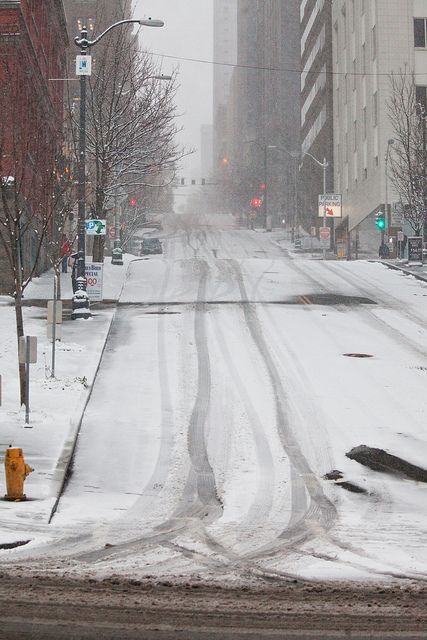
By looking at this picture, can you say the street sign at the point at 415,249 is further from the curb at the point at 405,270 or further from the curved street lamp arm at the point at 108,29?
the curved street lamp arm at the point at 108,29

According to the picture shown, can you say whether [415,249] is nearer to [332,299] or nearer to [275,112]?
[332,299]

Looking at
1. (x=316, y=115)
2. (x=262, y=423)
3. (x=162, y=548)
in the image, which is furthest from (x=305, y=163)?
(x=162, y=548)

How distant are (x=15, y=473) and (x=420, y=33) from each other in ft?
224

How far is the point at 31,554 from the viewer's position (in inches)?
387

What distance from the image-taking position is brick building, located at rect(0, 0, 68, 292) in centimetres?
2933

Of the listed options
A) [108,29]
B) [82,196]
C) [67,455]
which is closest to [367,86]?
[108,29]

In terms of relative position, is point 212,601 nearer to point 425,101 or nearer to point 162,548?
point 162,548

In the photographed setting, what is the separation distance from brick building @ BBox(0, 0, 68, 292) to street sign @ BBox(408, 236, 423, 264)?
1691 cm

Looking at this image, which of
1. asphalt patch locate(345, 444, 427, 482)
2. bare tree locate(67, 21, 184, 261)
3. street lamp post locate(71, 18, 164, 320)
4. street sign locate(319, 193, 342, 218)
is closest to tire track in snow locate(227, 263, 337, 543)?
asphalt patch locate(345, 444, 427, 482)

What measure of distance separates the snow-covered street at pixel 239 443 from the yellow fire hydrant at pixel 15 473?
25 centimetres

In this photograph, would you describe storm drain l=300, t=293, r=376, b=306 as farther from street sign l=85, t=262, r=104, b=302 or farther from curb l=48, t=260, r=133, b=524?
curb l=48, t=260, r=133, b=524

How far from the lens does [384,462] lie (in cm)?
1544

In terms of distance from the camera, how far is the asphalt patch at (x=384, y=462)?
14781mm

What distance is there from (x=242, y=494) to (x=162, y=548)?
3.53 meters
